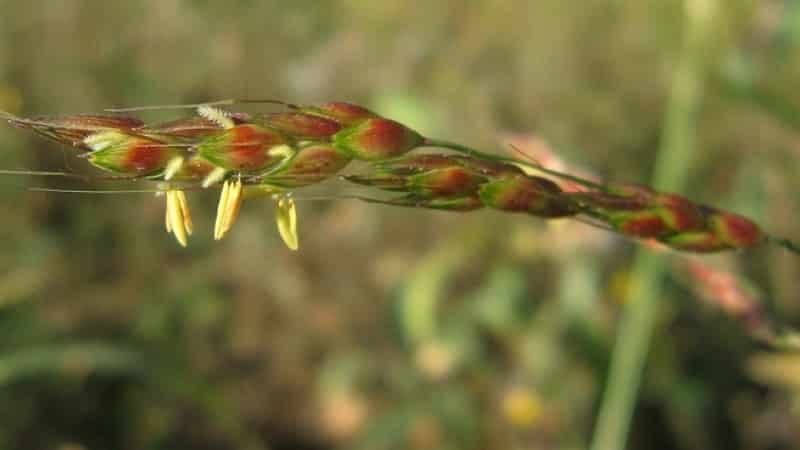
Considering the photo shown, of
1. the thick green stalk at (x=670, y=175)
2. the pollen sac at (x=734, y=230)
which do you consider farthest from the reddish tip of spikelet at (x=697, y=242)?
the thick green stalk at (x=670, y=175)

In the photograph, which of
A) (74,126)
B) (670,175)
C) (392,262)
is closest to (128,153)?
(74,126)

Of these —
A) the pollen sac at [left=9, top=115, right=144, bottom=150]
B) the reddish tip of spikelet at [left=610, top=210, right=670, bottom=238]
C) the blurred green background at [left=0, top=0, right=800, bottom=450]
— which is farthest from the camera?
the blurred green background at [left=0, top=0, right=800, bottom=450]

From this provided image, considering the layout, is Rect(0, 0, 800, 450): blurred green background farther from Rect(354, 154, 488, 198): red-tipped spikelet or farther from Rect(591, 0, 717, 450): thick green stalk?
Rect(354, 154, 488, 198): red-tipped spikelet

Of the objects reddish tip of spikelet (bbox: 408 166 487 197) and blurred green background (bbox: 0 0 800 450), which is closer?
reddish tip of spikelet (bbox: 408 166 487 197)

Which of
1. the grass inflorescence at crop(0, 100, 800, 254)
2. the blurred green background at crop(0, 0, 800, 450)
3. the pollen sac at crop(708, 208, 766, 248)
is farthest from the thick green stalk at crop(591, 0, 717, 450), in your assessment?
the grass inflorescence at crop(0, 100, 800, 254)

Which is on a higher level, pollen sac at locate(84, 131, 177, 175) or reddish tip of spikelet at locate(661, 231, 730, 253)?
reddish tip of spikelet at locate(661, 231, 730, 253)

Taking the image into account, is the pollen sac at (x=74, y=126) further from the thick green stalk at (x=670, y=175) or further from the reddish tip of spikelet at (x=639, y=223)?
the thick green stalk at (x=670, y=175)

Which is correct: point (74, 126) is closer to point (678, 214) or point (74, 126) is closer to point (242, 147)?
point (242, 147)
